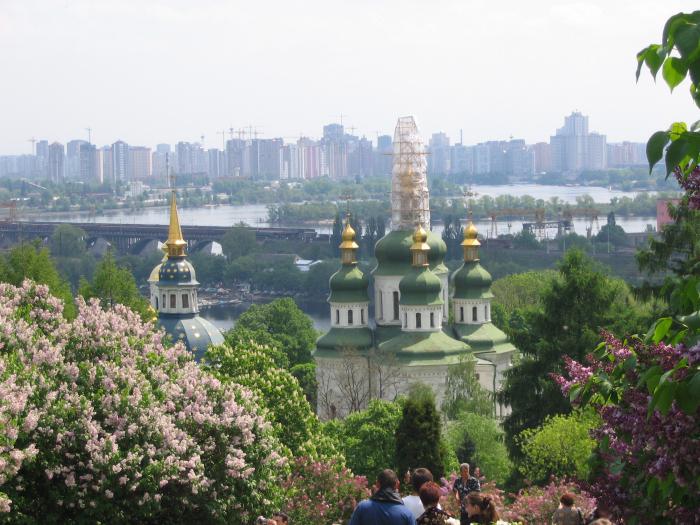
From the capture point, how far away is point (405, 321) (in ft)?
95.0

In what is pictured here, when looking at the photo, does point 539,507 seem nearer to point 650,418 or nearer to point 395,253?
point 650,418

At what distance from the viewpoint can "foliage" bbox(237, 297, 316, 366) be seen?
37.5 meters

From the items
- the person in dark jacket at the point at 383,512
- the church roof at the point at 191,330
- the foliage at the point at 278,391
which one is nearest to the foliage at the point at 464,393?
the church roof at the point at 191,330

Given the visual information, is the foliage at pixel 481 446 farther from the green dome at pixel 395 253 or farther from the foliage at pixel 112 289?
the green dome at pixel 395 253

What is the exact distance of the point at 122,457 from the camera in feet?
33.5

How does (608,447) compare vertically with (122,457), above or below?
above

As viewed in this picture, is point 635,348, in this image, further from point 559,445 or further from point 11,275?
point 11,275

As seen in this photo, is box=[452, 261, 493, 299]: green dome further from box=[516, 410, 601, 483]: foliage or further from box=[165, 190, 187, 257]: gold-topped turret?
box=[516, 410, 601, 483]: foliage

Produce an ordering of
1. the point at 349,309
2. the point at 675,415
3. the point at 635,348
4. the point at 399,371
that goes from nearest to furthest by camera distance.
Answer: the point at 675,415, the point at 635,348, the point at 399,371, the point at 349,309

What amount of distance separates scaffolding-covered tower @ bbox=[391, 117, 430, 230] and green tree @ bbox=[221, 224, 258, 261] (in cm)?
5406

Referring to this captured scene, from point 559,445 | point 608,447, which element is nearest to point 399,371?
point 559,445

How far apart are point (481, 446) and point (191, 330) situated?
33.3 ft

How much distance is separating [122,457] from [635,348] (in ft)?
16.8

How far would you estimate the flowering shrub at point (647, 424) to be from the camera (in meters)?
4.96
